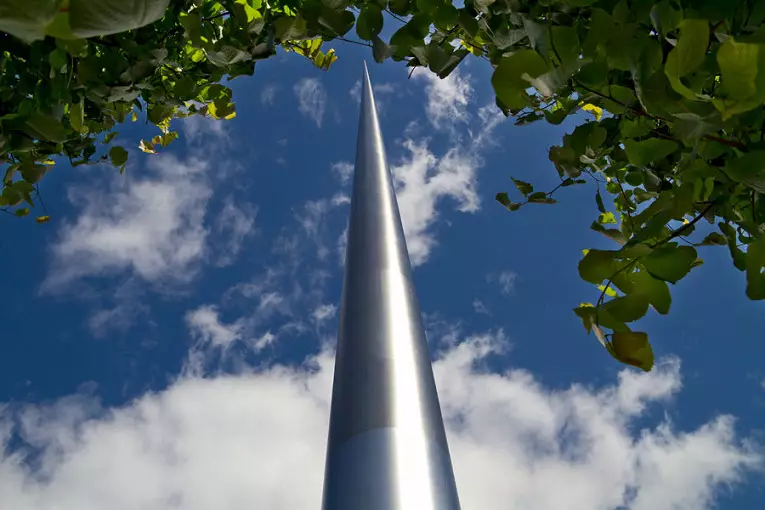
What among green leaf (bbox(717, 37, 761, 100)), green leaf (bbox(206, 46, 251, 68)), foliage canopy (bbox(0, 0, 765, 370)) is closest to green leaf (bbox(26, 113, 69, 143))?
foliage canopy (bbox(0, 0, 765, 370))

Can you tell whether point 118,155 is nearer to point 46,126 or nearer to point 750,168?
point 46,126

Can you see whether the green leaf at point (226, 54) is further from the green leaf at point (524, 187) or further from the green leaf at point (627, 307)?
the green leaf at point (627, 307)

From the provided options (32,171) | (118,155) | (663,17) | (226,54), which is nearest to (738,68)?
(663,17)

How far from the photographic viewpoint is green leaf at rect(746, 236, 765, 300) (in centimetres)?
74

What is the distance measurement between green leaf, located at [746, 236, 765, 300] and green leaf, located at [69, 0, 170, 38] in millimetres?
843

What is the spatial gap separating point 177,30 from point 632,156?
163 cm

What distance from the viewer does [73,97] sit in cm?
158

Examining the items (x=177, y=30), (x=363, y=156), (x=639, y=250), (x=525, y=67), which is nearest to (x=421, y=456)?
(x=639, y=250)

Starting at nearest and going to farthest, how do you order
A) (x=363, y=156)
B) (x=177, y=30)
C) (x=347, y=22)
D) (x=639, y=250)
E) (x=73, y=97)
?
(x=639, y=250) → (x=347, y=22) → (x=73, y=97) → (x=177, y=30) → (x=363, y=156)

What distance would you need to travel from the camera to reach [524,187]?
1621mm

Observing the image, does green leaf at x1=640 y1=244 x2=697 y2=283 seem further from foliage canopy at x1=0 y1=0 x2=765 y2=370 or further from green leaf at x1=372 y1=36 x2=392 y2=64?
green leaf at x1=372 y1=36 x2=392 y2=64

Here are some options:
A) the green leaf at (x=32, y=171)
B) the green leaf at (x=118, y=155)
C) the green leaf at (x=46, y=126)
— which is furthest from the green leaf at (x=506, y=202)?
the green leaf at (x=32, y=171)

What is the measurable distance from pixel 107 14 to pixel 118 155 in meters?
1.46

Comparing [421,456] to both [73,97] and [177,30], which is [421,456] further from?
[177,30]
